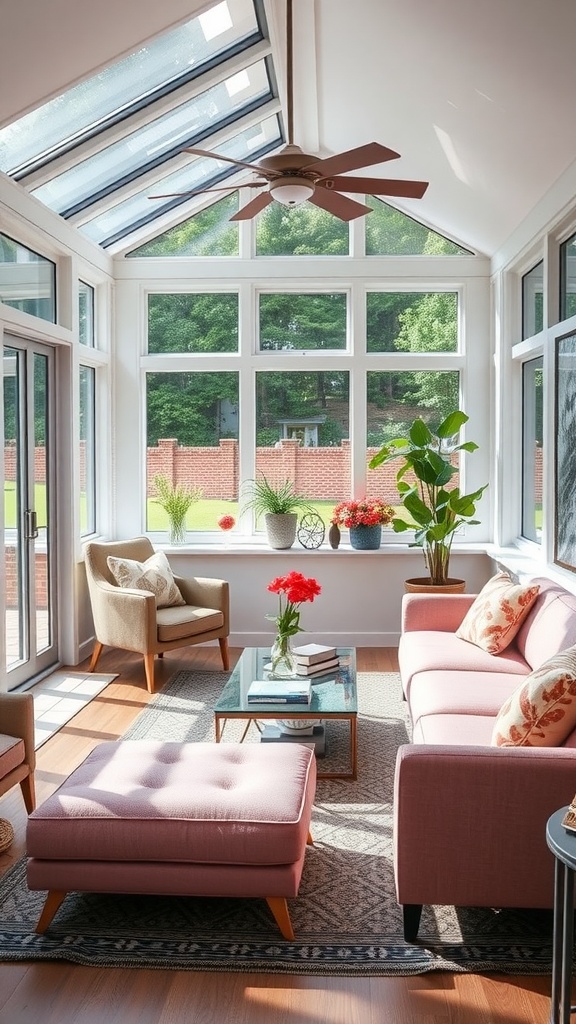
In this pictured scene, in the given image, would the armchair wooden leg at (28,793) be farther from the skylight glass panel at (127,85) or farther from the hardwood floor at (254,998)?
the skylight glass panel at (127,85)

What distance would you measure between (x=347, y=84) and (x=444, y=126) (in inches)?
26.8

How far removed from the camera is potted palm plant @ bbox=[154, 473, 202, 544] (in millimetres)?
6840

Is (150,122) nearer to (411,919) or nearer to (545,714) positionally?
(545,714)

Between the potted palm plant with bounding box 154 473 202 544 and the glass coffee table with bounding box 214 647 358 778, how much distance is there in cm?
252

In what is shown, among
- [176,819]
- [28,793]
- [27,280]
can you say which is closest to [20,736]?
[28,793]

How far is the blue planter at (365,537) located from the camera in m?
6.54

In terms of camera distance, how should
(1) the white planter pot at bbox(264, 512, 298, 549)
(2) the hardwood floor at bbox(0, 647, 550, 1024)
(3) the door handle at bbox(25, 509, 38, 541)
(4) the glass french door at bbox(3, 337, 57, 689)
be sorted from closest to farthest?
(2) the hardwood floor at bbox(0, 647, 550, 1024)
(4) the glass french door at bbox(3, 337, 57, 689)
(3) the door handle at bbox(25, 509, 38, 541)
(1) the white planter pot at bbox(264, 512, 298, 549)

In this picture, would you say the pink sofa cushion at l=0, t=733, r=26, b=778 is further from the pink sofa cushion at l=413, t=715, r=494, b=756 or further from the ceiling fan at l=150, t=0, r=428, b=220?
the ceiling fan at l=150, t=0, r=428, b=220

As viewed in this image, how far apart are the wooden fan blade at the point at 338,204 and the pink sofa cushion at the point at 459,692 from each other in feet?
6.93

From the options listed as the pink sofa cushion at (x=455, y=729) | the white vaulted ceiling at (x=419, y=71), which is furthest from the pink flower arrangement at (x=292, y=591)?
the white vaulted ceiling at (x=419, y=71)

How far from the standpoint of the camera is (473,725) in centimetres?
326

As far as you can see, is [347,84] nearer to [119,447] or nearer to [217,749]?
[119,447]

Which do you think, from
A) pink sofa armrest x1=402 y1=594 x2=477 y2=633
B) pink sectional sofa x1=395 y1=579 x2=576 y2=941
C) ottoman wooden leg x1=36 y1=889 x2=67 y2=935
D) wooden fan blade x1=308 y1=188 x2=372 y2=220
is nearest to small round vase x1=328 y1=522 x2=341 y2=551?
pink sofa armrest x1=402 y1=594 x2=477 y2=633

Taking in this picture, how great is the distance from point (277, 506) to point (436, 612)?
1968 mm
